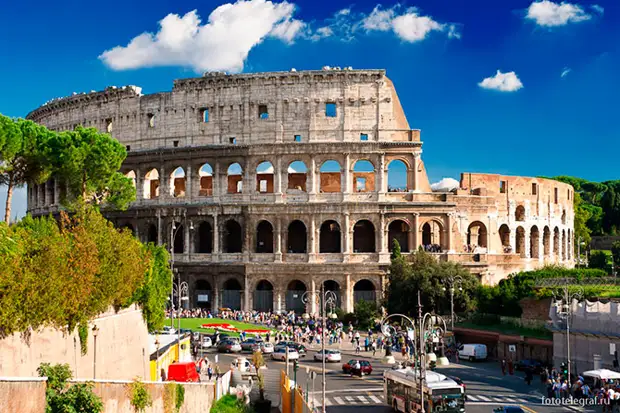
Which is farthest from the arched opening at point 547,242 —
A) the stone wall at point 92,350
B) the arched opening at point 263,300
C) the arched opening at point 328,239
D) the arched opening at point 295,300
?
the stone wall at point 92,350

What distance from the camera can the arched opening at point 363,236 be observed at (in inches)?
2222

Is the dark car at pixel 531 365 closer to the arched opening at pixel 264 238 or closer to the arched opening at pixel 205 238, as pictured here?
the arched opening at pixel 264 238

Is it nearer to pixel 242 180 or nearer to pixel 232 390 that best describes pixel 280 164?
pixel 242 180

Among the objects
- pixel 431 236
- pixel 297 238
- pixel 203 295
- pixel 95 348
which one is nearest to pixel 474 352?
pixel 431 236

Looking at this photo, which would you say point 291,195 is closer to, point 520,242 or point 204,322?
point 204,322

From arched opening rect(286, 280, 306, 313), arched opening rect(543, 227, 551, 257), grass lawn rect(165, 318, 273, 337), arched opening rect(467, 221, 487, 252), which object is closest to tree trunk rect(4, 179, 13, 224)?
grass lawn rect(165, 318, 273, 337)

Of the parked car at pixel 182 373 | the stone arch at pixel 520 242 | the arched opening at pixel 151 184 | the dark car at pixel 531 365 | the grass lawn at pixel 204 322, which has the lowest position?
the dark car at pixel 531 365

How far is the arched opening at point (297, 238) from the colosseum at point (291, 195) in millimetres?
75

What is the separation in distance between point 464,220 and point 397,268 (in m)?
10.1

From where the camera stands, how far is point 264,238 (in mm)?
57781

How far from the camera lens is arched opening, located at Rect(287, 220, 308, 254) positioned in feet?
188

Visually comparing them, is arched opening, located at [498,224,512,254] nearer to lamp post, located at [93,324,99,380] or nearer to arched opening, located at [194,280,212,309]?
arched opening, located at [194,280,212,309]

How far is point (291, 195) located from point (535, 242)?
2231cm

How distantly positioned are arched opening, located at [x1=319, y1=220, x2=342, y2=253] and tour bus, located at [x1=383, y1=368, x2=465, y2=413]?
29.8 m
